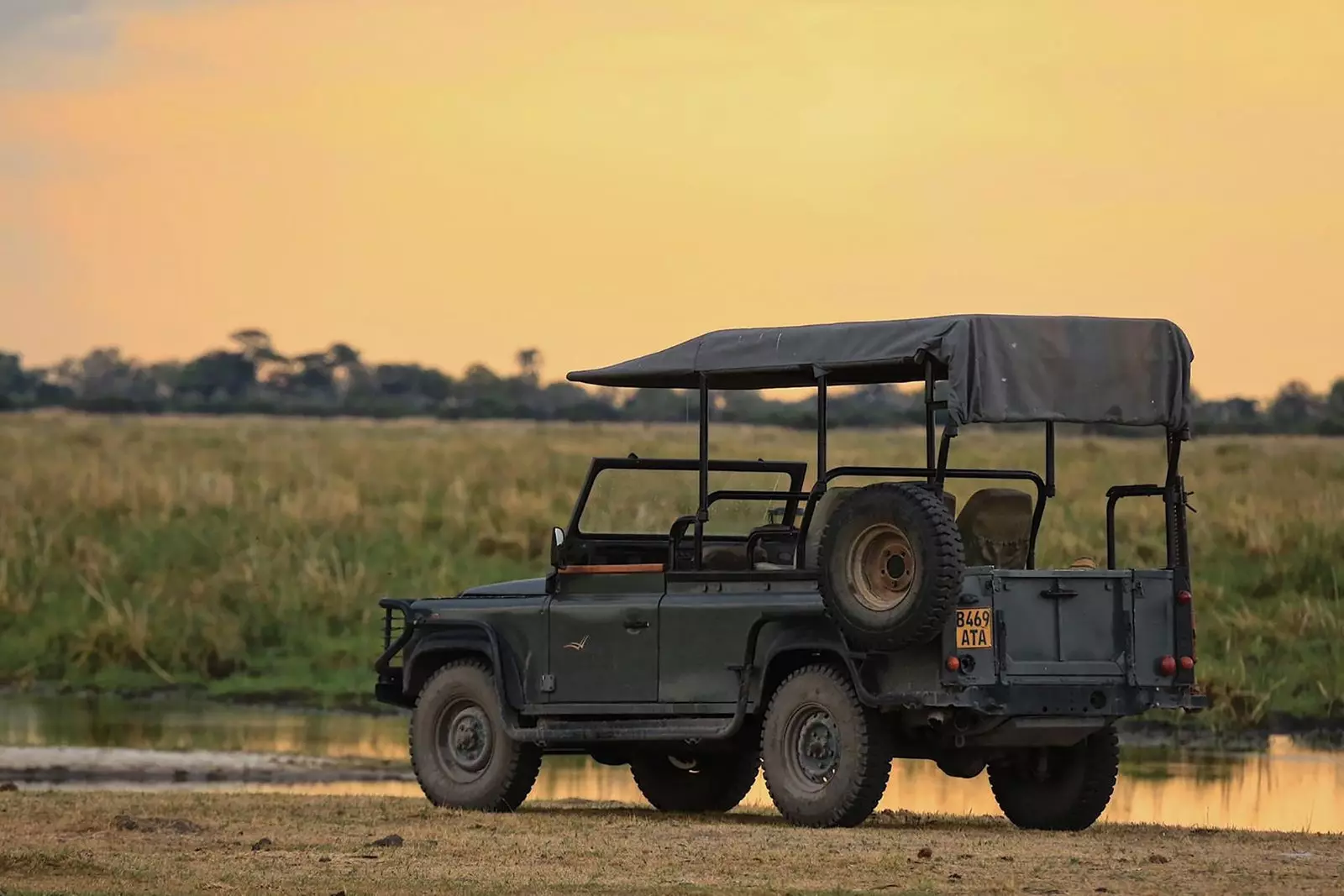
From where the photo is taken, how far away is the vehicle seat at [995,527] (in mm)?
15594

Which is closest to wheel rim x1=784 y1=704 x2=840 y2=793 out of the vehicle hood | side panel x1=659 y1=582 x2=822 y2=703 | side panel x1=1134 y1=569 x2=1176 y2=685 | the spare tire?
side panel x1=659 y1=582 x2=822 y2=703

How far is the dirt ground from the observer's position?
1212 cm

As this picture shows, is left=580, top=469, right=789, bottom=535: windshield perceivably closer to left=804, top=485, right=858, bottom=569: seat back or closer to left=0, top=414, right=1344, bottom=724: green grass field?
left=804, top=485, right=858, bottom=569: seat back

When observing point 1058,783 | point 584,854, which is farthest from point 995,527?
point 584,854

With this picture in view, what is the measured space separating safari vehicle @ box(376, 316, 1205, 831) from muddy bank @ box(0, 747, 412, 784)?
3.02 metres

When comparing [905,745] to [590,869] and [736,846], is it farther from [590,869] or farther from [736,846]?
[590,869]

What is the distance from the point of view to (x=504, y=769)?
16.9 meters

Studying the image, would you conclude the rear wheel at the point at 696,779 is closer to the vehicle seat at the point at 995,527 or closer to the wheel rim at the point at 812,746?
the wheel rim at the point at 812,746

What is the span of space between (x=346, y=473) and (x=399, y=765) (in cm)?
2130

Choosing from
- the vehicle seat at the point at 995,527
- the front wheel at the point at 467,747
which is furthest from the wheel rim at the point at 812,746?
the front wheel at the point at 467,747

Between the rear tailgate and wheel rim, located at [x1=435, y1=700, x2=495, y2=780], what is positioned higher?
the rear tailgate

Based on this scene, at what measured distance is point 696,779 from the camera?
17.7m

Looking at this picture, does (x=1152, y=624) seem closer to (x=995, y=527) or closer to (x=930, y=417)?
(x=995, y=527)

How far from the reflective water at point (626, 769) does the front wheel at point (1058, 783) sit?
1325 mm
